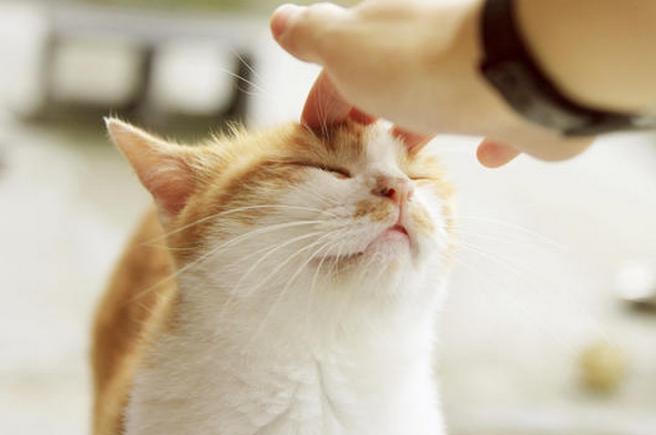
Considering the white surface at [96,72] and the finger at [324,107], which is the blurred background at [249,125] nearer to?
the white surface at [96,72]

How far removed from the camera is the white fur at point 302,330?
878mm

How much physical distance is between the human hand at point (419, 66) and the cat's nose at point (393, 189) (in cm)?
18

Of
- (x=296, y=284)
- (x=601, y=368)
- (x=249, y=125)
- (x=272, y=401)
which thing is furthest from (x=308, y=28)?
(x=249, y=125)

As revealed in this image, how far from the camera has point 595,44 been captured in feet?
1.92

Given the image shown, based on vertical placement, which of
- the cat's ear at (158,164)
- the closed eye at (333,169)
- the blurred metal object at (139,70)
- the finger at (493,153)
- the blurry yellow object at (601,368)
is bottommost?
the finger at (493,153)

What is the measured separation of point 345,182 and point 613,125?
0.97ft

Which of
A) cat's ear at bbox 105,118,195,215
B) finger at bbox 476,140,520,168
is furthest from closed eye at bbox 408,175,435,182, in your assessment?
cat's ear at bbox 105,118,195,215

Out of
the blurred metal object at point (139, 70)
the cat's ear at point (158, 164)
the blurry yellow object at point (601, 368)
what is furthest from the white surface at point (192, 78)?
the cat's ear at point (158, 164)

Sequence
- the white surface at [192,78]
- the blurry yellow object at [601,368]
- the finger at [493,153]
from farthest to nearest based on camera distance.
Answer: the white surface at [192,78] < the blurry yellow object at [601,368] < the finger at [493,153]

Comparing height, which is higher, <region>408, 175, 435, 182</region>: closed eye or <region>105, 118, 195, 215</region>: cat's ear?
<region>105, 118, 195, 215</region>: cat's ear

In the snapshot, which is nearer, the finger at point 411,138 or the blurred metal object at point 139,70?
the finger at point 411,138

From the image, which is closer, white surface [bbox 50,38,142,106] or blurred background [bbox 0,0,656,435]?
blurred background [bbox 0,0,656,435]

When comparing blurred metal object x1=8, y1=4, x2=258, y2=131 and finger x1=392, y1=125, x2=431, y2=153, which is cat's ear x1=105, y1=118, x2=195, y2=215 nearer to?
finger x1=392, y1=125, x2=431, y2=153

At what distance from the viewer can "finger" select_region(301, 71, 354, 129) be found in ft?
2.97
